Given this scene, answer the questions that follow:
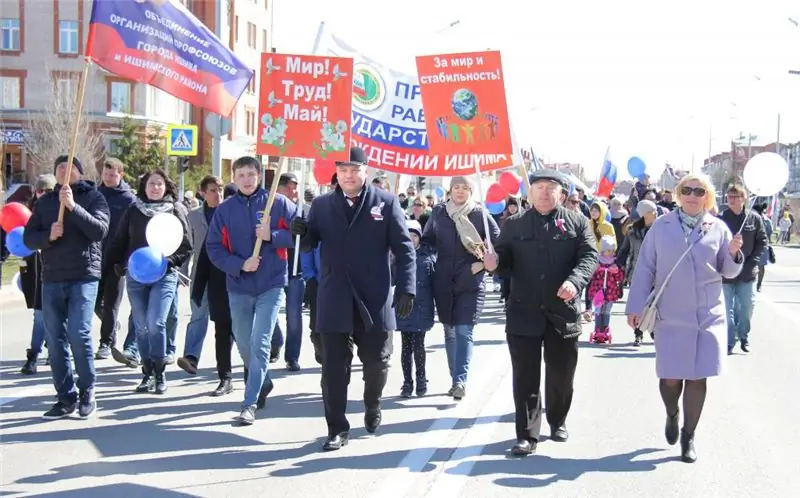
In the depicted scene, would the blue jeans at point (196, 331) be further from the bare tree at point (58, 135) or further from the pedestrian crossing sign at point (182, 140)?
the bare tree at point (58, 135)

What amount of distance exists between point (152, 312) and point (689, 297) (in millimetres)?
4744

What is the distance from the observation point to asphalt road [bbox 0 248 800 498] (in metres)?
6.04

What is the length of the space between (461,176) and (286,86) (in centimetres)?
189

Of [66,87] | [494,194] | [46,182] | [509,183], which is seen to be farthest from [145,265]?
[66,87]

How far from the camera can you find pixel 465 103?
8.32 meters

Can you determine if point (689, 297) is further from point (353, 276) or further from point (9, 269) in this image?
point (9, 269)

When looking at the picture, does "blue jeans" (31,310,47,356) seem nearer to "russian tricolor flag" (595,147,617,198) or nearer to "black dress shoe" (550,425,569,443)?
"black dress shoe" (550,425,569,443)

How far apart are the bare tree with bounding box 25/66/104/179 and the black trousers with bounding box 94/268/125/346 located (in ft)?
99.8

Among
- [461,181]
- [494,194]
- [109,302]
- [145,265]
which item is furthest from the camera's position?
[494,194]

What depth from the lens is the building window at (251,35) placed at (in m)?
61.9

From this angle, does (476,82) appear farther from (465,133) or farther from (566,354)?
(566,354)

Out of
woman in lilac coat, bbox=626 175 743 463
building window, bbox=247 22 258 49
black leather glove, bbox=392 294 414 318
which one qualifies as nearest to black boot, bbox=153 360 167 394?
black leather glove, bbox=392 294 414 318

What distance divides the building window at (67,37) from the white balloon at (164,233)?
48271 millimetres

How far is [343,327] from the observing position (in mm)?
7004
